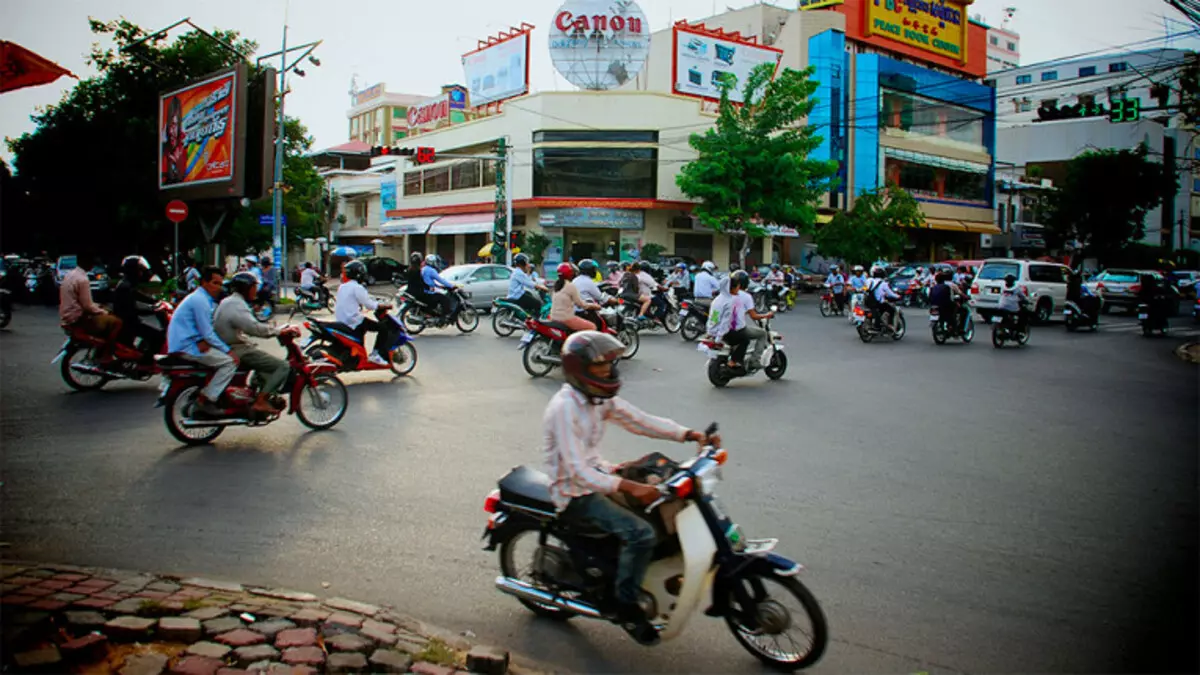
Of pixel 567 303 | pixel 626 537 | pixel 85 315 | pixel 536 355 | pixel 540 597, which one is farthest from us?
pixel 567 303

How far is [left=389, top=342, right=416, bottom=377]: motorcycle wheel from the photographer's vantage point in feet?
38.1

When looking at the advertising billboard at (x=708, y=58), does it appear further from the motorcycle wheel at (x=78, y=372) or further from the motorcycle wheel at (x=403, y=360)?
the motorcycle wheel at (x=78, y=372)

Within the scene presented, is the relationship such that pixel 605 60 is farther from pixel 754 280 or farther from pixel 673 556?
pixel 673 556

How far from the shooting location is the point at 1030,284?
22.3 m

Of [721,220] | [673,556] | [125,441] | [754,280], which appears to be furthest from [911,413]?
[721,220]

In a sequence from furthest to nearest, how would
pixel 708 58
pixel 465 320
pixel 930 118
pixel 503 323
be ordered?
pixel 930 118 < pixel 708 58 < pixel 465 320 < pixel 503 323

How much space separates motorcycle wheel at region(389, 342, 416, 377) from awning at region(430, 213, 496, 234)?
1221 inches

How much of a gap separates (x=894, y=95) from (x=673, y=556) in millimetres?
50561

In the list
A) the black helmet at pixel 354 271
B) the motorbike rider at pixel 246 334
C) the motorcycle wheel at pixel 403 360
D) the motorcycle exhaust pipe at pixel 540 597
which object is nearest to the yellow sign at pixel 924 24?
the motorcycle wheel at pixel 403 360

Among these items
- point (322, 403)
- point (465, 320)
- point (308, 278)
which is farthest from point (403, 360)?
point (308, 278)

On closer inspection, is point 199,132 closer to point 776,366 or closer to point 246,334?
point 246,334

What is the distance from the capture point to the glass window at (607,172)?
4028 cm

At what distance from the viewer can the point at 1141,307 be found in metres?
20.0

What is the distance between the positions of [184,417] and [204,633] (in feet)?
14.1
